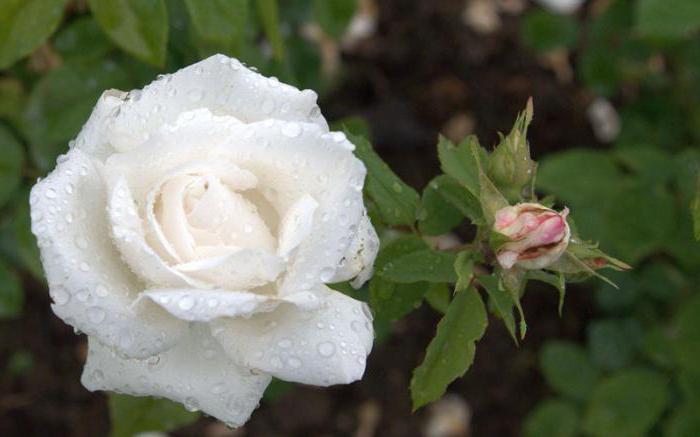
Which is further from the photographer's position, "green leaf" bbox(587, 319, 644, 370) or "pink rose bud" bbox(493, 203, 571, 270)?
"green leaf" bbox(587, 319, 644, 370)

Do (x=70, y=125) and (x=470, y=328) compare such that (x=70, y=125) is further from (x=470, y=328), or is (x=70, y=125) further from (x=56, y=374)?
(x=56, y=374)

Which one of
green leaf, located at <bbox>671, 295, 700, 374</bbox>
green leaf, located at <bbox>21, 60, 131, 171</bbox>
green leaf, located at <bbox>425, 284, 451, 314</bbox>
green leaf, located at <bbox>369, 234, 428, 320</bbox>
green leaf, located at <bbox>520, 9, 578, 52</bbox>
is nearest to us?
green leaf, located at <bbox>369, 234, 428, 320</bbox>

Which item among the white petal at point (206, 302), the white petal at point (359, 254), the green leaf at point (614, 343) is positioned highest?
the white petal at point (206, 302)

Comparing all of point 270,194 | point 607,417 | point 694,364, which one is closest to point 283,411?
point 607,417

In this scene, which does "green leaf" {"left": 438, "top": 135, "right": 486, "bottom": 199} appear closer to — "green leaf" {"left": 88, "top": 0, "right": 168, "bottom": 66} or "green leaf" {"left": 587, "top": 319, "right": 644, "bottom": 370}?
"green leaf" {"left": 88, "top": 0, "right": 168, "bottom": 66}

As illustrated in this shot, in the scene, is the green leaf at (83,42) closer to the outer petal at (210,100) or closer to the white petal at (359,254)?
the outer petal at (210,100)

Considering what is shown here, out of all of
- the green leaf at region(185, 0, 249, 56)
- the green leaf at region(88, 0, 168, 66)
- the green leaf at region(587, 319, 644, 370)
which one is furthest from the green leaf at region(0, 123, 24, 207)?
the green leaf at region(587, 319, 644, 370)

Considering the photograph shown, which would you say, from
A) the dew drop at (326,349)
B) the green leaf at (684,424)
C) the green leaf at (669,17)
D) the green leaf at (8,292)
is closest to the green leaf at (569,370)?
the green leaf at (684,424)
